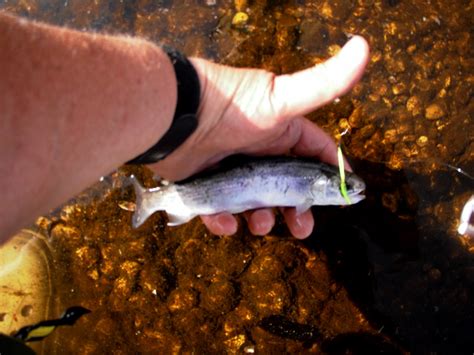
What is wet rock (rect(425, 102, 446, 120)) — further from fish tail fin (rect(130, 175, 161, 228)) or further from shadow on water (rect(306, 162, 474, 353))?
fish tail fin (rect(130, 175, 161, 228))

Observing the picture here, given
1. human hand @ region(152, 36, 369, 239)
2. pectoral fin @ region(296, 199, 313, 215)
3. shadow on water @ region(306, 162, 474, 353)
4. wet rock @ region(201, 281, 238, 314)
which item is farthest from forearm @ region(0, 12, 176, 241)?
shadow on water @ region(306, 162, 474, 353)

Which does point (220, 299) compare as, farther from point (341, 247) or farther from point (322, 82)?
point (322, 82)

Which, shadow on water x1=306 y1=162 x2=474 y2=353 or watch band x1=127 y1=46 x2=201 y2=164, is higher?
watch band x1=127 y1=46 x2=201 y2=164

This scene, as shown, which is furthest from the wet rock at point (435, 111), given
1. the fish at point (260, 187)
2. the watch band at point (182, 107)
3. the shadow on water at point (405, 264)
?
the watch band at point (182, 107)

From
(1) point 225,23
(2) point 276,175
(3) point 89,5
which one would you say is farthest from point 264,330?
(3) point 89,5

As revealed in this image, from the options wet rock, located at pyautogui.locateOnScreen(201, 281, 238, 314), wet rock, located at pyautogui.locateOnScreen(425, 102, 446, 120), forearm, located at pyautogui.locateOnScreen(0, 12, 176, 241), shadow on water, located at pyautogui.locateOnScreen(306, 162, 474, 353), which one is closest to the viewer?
forearm, located at pyautogui.locateOnScreen(0, 12, 176, 241)

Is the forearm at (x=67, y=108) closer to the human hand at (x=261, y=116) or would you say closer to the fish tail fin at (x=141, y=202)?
the human hand at (x=261, y=116)

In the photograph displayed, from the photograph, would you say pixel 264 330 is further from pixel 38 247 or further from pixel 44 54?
pixel 44 54
